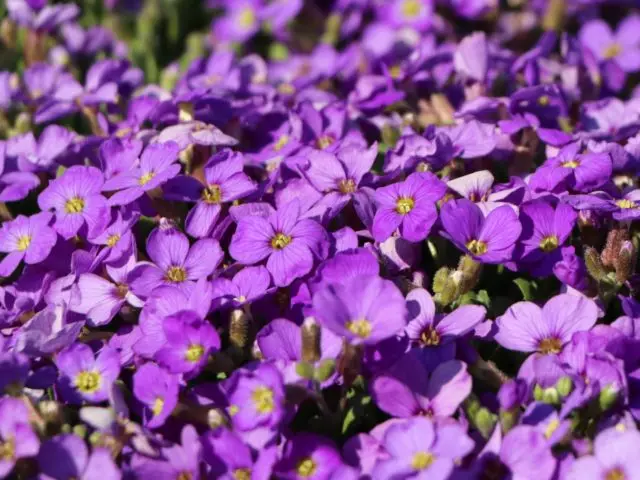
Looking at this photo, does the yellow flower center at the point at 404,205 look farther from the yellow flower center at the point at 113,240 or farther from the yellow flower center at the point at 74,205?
the yellow flower center at the point at 74,205

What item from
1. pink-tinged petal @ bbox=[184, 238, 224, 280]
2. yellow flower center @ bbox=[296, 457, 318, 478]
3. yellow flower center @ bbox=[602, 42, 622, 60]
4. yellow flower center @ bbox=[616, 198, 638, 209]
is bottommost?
yellow flower center @ bbox=[296, 457, 318, 478]

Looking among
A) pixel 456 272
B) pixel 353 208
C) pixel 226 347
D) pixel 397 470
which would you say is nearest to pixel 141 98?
pixel 353 208

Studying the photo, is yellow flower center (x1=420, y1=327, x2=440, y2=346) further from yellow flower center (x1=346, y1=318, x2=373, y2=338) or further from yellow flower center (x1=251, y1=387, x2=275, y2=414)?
yellow flower center (x1=251, y1=387, x2=275, y2=414)

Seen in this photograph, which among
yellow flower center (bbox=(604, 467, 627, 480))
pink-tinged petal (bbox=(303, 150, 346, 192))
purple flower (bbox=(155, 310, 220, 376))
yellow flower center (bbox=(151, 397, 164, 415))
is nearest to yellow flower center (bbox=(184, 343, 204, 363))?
purple flower (bbox=(155, 310, 220, 376))

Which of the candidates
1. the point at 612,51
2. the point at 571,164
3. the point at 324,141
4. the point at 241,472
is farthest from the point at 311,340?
the point at 612,51

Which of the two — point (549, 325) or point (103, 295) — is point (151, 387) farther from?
point (549, 325)

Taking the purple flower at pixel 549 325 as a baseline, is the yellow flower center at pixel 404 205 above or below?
above

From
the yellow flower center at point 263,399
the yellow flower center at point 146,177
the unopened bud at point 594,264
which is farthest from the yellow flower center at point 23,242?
the unopened bud at point 594,264
